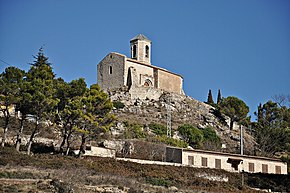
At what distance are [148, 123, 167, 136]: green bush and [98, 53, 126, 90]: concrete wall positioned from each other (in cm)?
1303

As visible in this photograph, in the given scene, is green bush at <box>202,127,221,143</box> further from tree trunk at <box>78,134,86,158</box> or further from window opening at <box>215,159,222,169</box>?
tree trunk at <box>78,134,86,158</box>

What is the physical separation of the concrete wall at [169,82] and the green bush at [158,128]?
15.7m

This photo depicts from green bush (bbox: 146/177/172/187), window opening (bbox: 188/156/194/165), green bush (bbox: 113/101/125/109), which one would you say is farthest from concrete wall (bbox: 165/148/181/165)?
green bush (bbox: 113/101/125/109)

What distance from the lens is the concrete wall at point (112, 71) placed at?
71438 mm

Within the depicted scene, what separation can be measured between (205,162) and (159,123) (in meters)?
19.9

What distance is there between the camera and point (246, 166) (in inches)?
1779

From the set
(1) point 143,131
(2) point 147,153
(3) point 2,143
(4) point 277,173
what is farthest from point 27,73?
(4) point 277,173

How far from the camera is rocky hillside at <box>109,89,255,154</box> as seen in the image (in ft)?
208

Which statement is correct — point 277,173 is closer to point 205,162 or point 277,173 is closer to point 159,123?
point 205,162

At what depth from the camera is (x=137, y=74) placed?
72.1 metres

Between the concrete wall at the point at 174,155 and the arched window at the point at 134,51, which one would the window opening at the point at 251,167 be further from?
the arched window at the point at 134,51

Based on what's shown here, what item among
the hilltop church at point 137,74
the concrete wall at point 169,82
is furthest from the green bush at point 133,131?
the concrete wall at point 169,82

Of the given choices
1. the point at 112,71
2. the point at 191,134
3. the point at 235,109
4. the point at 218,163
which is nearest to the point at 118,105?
the point at 112,71

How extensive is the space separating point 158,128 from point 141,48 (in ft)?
71.2
